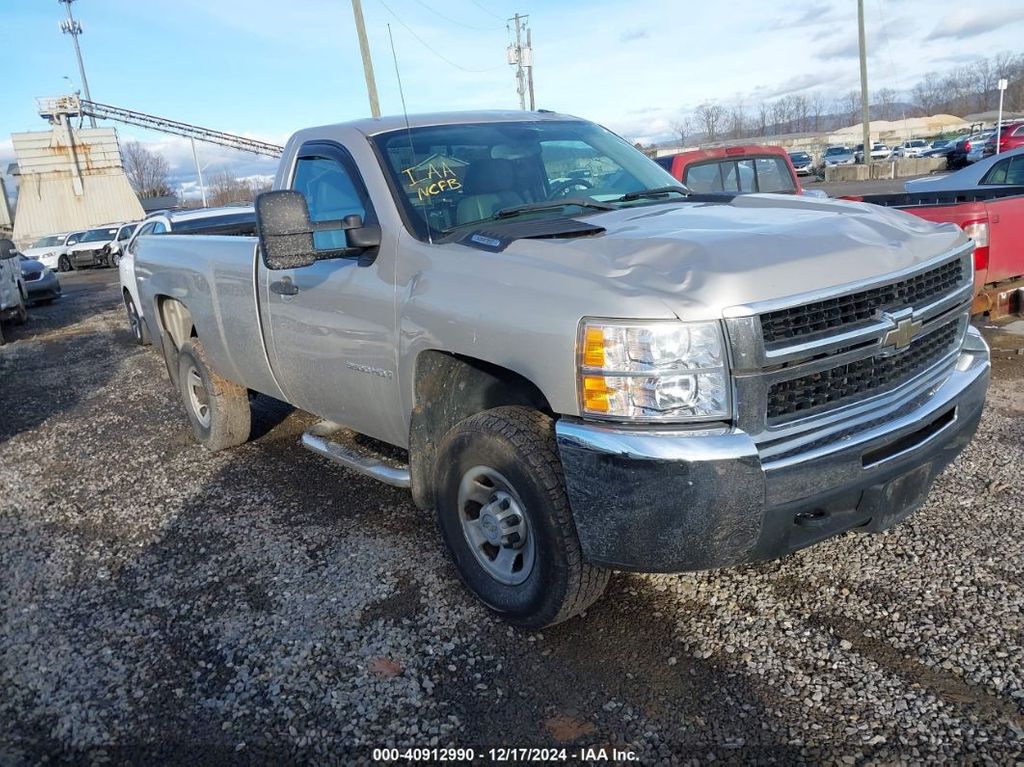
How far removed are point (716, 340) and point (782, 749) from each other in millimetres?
1270

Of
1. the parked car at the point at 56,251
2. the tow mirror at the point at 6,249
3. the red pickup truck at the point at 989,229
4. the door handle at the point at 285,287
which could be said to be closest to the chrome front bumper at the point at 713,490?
the door handle at the point at 285,287

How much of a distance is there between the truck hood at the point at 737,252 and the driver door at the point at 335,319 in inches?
36.3

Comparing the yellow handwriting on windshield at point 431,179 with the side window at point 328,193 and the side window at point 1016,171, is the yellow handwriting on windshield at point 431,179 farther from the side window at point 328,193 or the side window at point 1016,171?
the side window at point 1016,171

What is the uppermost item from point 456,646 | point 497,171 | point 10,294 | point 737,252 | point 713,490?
point 497,171

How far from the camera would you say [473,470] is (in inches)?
124

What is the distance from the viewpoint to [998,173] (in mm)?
10250

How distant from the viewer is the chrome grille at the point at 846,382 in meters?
2.61

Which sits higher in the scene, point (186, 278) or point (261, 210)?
point (261, 210)

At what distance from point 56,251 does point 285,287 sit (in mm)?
30164

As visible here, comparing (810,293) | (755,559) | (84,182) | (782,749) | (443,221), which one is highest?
(84,182)

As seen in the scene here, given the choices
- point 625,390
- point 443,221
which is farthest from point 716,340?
point 443,221

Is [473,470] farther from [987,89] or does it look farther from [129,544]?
[987,89]

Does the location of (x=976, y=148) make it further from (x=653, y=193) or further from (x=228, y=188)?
(x=228, y=188)

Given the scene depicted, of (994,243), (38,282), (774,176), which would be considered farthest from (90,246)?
(994,243)
